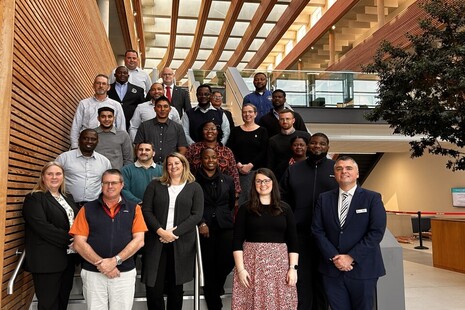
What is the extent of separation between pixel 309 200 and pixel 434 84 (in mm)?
5328

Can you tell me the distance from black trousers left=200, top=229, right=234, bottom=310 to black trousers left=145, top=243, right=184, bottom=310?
34 cm

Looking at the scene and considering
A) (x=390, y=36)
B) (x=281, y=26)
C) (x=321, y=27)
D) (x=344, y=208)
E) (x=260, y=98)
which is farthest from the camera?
(x=281, y=26)

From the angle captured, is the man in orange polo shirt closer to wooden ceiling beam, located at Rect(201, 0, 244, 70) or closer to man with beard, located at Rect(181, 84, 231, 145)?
man with beard, located at Rect(181, 84, 231, 145)

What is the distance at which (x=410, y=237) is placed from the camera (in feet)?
45.8

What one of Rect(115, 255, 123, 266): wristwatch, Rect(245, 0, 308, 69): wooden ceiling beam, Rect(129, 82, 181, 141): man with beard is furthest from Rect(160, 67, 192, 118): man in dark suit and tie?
Rect(245, 0, 308, 69): wooden ceiling beam

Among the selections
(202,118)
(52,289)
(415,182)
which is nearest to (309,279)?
(52,289)

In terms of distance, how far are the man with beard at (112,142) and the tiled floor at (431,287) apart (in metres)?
3.98

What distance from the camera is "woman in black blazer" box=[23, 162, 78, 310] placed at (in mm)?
3359

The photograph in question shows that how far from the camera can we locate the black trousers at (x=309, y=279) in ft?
12.1

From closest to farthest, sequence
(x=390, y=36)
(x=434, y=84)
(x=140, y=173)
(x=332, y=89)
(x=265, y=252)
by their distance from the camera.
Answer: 1. (x=265, y=252)
2. (x=140, y=173)
3. (x=434, y=84)
4. (x=332, y=89)
5. (x=390, y=36)

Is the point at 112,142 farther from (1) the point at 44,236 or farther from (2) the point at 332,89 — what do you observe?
(2) the point at 332,89

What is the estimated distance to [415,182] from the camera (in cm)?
1720

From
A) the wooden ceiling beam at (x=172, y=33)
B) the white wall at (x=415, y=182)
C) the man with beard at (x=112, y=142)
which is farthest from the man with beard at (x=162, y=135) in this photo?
the wooden ceiling beam at (x=172, y=33)

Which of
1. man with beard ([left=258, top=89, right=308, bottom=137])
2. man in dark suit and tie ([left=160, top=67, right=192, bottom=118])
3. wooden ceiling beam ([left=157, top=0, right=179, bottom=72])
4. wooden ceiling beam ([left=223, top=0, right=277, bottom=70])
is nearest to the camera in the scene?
man with beard ([left=258, top=89, right=308, bottom=137])
